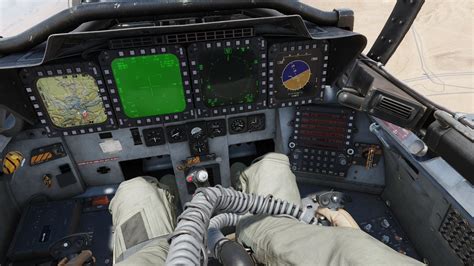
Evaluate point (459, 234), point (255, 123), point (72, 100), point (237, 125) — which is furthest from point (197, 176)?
point (459, 234)

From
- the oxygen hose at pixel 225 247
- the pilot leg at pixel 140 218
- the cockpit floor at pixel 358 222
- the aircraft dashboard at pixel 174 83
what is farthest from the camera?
the cockpit floor at pixel 358 222

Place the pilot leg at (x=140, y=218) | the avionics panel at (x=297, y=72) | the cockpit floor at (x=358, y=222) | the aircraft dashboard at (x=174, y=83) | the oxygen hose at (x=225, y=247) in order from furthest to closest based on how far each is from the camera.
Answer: the cockpit floor at (x=358, y=222)
the avionics panel at (x=297, y=72)
the aircraft dashboard at (x=174, y=83)
the pilot leg at (x=140, y=218)
the oxygen hose at (x=225, y=247)

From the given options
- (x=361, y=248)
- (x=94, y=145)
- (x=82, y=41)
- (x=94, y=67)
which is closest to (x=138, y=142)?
(x=94, y=145)

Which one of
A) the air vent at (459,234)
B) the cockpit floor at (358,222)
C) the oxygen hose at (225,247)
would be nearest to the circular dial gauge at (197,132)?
the oxygen hose at (225,247)

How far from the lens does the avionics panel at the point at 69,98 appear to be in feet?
6.52

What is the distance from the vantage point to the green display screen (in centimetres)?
203

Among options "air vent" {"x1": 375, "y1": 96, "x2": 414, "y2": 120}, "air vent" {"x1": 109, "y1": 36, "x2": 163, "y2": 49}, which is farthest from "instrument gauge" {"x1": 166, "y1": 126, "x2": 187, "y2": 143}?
"air vent" {"x1": 375, "y1": 96, "x2": 414, "y2": 120}

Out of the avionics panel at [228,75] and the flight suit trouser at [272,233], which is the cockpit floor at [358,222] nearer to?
the flight suit trouser at [272,233]

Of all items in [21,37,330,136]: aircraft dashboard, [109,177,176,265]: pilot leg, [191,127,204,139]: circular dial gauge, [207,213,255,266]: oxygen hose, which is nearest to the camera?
[207,213,255,266]: oxygen hose

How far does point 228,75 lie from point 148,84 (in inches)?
23.4

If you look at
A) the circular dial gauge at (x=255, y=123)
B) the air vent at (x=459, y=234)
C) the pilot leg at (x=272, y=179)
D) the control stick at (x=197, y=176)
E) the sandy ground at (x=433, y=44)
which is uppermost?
the circular dial gauge at (x=255, y=123)

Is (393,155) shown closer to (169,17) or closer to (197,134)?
(197,134)

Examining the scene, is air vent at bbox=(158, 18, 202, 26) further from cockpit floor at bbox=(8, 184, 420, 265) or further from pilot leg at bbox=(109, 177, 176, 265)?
cockpit floor at bbox=(8, 184, 420, 265)

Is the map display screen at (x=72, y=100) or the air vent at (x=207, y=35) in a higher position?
the air vent at (x=207, y=35)
